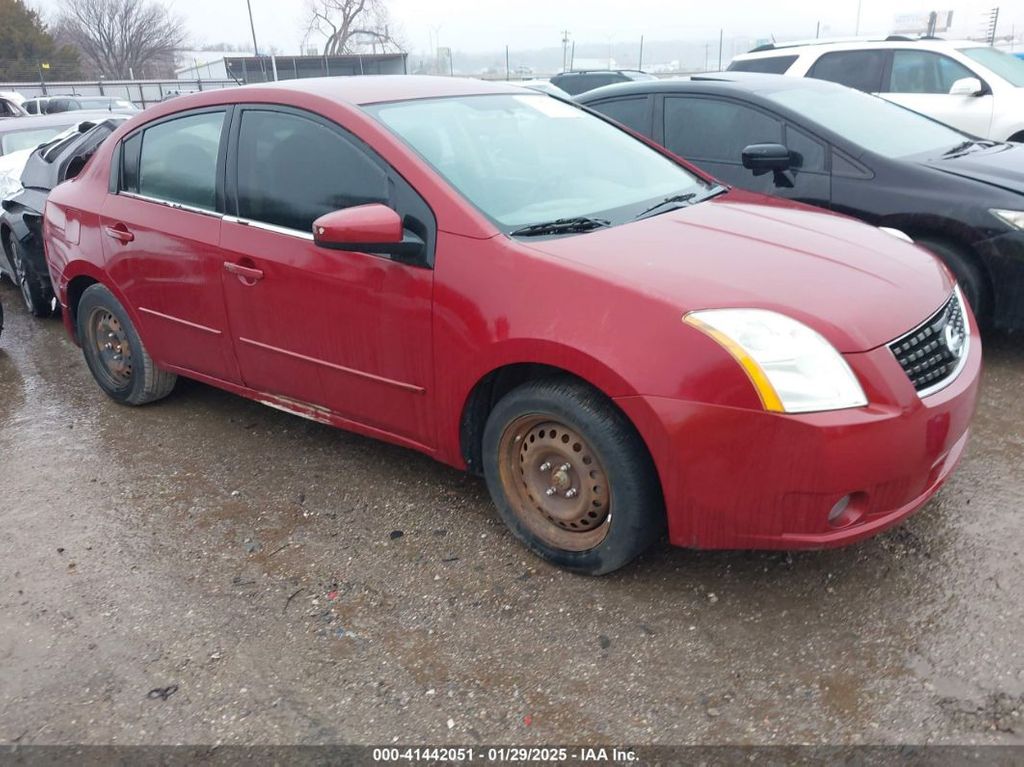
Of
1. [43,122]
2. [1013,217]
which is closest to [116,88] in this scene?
[43,122]

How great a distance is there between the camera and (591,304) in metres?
2.57

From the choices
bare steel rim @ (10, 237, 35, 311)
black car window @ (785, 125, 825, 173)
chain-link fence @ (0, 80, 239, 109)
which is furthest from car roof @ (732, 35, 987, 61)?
chain-link fence @ (0, 80, 239, 109)

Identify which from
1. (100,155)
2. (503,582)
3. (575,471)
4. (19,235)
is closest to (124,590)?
(503,582)

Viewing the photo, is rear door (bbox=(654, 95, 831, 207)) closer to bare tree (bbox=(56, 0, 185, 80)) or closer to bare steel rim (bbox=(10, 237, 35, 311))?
bare steel rim (bbox=(10, 237, 35, 311))

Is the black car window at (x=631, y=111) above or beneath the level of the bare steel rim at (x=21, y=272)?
above

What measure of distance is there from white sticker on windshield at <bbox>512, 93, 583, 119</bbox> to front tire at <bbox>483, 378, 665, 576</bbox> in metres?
1.54

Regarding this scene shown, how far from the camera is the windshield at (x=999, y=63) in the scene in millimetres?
8164

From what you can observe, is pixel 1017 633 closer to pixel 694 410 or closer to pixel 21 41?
pixel 694 410

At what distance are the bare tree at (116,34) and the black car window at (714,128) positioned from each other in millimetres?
58090

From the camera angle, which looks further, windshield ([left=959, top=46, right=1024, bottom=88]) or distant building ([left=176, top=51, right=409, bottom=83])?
distant building ([left=176, top=51, right=409, bottom=83])

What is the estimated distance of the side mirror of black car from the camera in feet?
15.5

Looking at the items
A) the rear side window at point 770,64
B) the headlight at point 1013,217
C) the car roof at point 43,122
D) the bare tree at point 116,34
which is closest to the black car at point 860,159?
the headlight at point 1013,217

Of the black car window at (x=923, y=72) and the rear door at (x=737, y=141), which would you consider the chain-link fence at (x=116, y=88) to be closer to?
the black car window at (x=923, y=72)

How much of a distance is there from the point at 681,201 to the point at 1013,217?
2.06m
